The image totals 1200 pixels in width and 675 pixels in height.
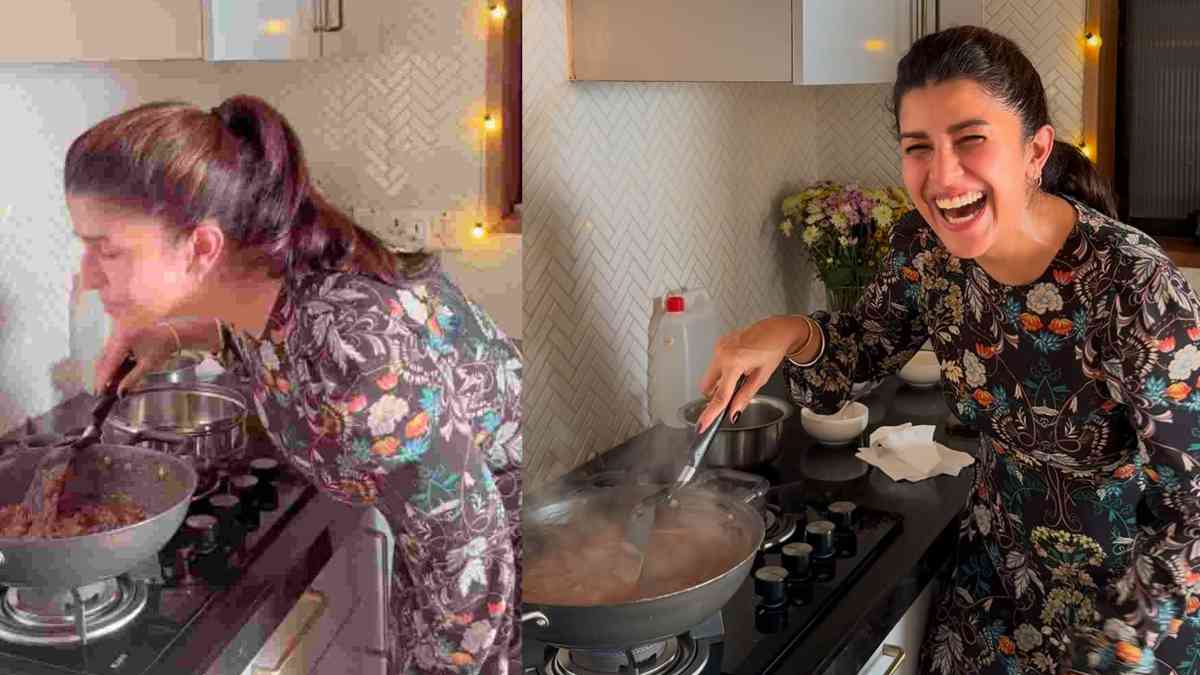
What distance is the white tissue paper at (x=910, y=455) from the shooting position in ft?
5.77

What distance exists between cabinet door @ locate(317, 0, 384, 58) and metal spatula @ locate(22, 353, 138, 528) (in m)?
0.12

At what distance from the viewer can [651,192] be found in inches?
58.5

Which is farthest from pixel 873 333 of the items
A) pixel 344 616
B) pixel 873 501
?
pixel 344 616

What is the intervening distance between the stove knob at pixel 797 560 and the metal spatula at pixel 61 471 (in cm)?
116

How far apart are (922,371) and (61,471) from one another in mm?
1835

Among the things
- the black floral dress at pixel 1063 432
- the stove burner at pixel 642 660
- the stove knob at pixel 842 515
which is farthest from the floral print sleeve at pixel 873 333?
the stove burner at pixel 642 660

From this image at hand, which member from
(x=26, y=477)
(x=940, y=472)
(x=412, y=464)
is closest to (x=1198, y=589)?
(x=940, y=472)

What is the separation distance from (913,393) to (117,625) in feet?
6.11

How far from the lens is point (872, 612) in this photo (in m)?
1.37

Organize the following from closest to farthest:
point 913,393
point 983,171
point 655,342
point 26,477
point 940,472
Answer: point 26,477
point 983,171
point 655,342
point 940,472
point 913,393

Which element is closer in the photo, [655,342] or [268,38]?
[268,38]

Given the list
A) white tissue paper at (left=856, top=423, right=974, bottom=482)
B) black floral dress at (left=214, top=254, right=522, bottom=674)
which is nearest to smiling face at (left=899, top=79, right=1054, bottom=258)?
white tissue paper at (left=856, top=423, right=974, bottom=482)

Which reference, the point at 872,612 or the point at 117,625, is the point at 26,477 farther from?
the point at 872,612

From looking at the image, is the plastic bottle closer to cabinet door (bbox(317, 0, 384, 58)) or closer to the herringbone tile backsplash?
the herringbone tile backsplash
